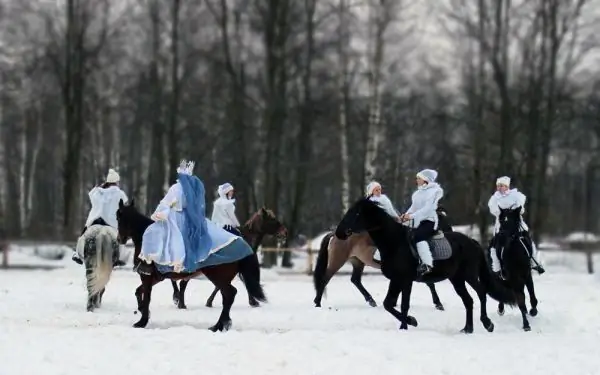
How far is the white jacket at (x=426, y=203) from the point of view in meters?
13.7

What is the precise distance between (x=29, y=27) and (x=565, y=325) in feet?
87.9

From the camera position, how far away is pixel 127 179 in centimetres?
5172

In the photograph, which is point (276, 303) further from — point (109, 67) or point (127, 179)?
point (127, 179)

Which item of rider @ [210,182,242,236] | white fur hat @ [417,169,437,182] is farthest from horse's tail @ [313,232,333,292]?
white fur hat @ [417,169,437,182]

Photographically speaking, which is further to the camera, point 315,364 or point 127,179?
point 127,179

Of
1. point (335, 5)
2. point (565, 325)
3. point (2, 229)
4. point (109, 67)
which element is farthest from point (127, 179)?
point (565, 325)

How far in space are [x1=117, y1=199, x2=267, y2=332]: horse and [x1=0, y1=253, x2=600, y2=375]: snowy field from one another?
14.0 inches

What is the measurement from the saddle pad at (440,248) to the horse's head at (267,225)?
6032 mm

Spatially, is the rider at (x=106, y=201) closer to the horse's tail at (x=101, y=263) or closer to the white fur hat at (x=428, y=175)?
the horse's tail at (x=101, y=263)

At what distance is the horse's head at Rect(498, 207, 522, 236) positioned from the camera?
48.9 feet

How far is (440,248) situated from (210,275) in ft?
11.5

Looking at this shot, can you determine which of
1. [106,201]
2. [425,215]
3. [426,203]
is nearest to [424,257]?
[425,215]

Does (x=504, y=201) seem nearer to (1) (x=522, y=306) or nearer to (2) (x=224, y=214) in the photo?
(1) (x=522, y=306)

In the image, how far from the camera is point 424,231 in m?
13.6
